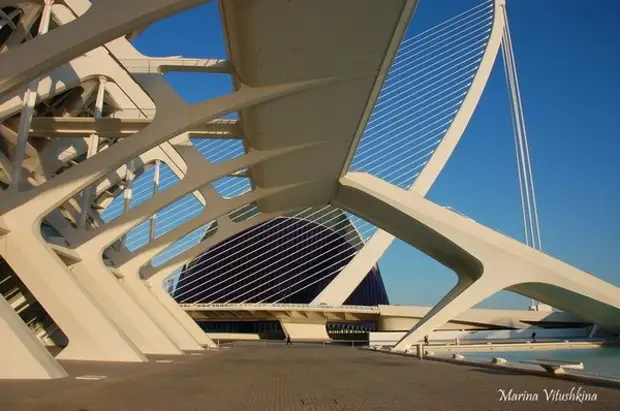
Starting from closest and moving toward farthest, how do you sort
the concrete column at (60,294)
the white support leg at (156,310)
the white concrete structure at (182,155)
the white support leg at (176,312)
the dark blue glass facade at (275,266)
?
the white concrete structure at (182,155), the concrete column at (60,294), the white support leg at (156,310), the white support leg at (176,312), the dark blue glass facade at (275,266)

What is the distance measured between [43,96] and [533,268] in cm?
1663

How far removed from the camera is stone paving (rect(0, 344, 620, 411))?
21.1 ft

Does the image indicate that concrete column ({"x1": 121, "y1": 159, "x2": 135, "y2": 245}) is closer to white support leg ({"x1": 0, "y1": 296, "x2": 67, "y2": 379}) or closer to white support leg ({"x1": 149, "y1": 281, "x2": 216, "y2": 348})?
white support leg ({"x1": 149, "y1": 281, "x2": 216, "y2": 348})

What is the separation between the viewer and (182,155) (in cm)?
1770

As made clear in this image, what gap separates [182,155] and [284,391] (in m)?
10.9

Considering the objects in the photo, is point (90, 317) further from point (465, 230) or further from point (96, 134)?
point (465, 230)

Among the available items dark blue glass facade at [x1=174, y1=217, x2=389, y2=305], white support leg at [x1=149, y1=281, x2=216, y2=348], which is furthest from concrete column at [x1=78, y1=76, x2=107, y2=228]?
dark blue glass facade at [x1=174, y1=217, x2=389, y2=305]

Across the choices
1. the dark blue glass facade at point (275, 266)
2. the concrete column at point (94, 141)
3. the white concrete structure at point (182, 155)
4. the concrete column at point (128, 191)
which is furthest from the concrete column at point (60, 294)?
the dark blue glass facade at point (275, 266)

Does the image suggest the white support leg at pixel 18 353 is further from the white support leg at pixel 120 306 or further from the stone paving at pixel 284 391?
the white support leg at pixel 120 306

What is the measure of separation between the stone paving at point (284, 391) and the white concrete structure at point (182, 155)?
1.53 metres

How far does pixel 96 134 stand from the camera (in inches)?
638

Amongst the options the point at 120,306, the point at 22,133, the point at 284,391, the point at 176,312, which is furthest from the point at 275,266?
the point at 284,391

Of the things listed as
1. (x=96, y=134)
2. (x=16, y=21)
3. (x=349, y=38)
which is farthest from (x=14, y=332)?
(x=16, y=21)

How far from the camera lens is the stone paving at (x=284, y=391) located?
6441 millimetres
